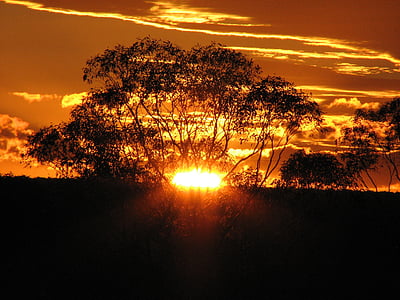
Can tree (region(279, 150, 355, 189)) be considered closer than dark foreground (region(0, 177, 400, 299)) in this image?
No

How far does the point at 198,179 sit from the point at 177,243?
11.9m

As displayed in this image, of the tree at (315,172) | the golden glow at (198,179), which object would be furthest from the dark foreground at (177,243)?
the tree at (315,172)

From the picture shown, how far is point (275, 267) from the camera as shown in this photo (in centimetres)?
4622

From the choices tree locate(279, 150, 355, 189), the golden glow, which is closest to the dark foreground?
the golden glow

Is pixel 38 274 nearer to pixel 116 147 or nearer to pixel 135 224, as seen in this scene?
pixel 135 224

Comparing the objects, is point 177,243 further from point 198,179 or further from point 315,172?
point 315,172

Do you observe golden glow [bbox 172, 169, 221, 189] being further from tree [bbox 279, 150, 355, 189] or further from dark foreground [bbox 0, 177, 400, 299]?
tree [bbox 279, 150, 355, 189]

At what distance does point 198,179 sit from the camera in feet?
196

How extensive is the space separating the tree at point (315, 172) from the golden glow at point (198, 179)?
59.4 feet

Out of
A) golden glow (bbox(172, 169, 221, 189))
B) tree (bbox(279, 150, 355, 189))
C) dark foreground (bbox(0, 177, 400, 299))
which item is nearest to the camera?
dark foreground (bbox(0, 177, 400, 299))

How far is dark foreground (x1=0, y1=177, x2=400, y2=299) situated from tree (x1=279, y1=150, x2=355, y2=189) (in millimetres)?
13489

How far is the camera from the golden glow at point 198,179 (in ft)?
186

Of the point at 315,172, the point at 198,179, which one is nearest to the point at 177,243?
the point at 198,179

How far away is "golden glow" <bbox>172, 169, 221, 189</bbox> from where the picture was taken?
186 ft
